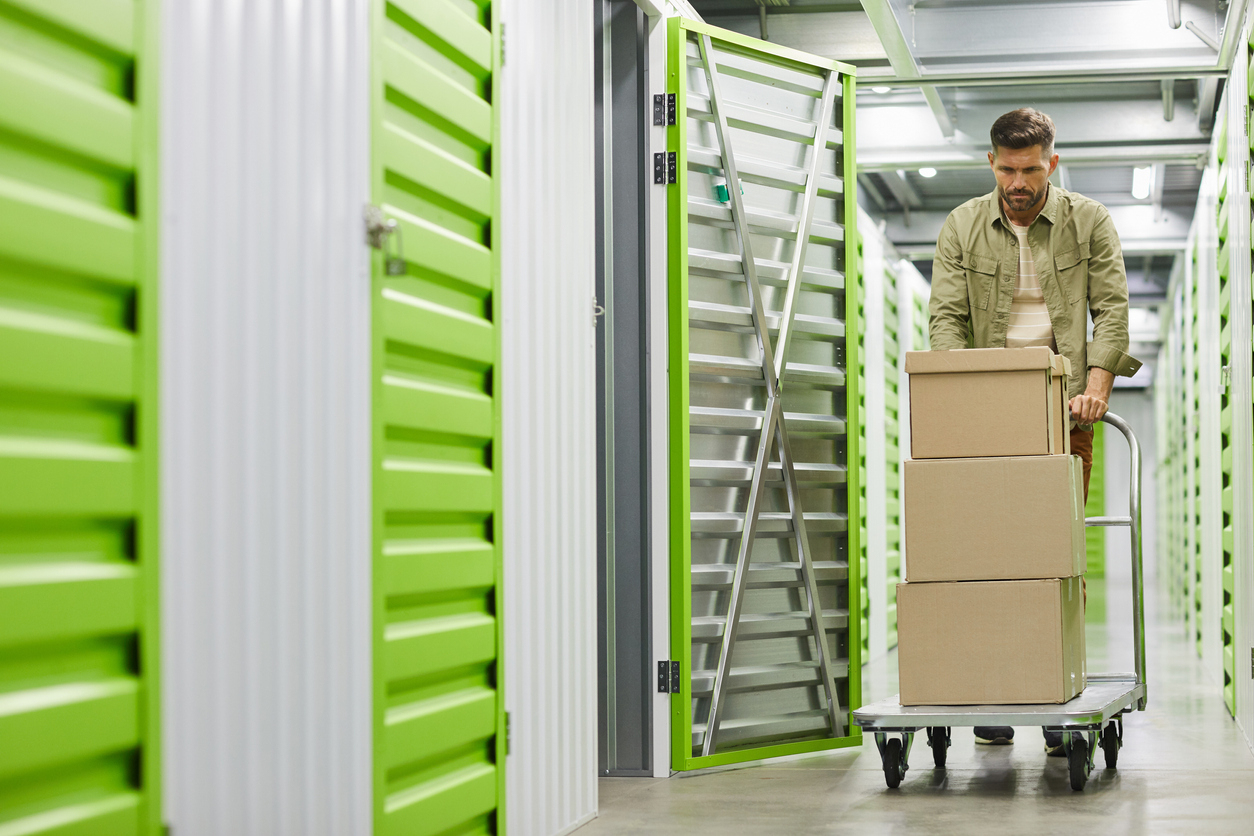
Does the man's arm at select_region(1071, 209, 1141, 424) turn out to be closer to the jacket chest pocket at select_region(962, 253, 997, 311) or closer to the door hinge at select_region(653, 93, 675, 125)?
the jacket chest pocket at select_region(962, 253, 997, 311)

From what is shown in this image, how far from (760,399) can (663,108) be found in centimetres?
100

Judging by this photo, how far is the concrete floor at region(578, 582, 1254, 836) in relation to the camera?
10.5 ft

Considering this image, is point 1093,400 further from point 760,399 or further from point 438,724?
point 438,724

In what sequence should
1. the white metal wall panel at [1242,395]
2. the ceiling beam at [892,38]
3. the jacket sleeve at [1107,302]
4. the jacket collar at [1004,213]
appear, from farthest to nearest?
1. the ceiling beam at [892,38]
2. the white metal wall panel at [1242,395]
3. the jacket collar at [1004,213]
4. the jacket sleeve at [1107,302]

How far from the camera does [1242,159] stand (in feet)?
14.6

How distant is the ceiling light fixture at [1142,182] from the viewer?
9000 millimetres

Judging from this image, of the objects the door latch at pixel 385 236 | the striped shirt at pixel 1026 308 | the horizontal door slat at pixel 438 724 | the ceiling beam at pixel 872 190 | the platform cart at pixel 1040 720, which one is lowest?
the platform cart at pixel 1040 720

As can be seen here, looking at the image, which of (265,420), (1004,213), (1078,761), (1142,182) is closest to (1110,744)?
(1078,761)

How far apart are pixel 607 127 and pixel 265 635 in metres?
2.49

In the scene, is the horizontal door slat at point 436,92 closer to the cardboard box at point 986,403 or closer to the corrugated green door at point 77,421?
the corrugated green door at point 77,421

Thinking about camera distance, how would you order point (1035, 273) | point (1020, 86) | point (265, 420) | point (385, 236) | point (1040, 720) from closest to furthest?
point (265, 420), point (385, 236), point (1040, 720), point (1035, 273), point (1020, 86)

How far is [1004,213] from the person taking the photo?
169 inches

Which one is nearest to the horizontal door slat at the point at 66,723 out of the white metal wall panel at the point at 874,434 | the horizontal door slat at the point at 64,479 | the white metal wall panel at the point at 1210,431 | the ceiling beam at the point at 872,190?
the horizontal door slat at the point at 64,479

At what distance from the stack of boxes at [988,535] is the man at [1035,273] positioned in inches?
21.9
